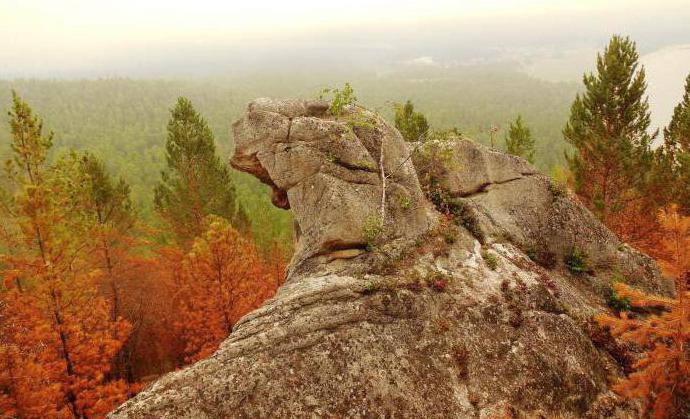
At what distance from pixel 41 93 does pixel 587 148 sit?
192 metres

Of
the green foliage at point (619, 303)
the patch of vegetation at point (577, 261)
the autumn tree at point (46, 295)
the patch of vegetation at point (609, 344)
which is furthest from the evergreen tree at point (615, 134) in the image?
the autumn tree at point (46, 295)

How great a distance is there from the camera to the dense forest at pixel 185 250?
1207 cm

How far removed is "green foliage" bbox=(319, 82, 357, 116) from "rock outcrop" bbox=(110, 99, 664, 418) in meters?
0.27

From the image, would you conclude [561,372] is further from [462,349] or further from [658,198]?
[658,198]

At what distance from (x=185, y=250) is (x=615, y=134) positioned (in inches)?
1030

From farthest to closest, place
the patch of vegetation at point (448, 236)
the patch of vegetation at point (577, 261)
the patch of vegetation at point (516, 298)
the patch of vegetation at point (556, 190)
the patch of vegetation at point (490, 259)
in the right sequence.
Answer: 1. the patch of vegetation at point (556, 190)
2. the patch of vegetation at point (577, 261)
3. the patch of vegetation at point (448, 236)
4. the patch of vegetation at point (490, 259)
5. the patch of vegetation at point (516, 298)

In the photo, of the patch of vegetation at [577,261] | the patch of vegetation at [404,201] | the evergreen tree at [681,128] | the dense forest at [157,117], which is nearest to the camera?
the patch of vegetation at [404,201]

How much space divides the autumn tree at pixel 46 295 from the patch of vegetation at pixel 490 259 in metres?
13.7

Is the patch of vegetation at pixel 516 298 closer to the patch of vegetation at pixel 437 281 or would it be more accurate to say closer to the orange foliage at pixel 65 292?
the patch of vegetation at pixel 437 281

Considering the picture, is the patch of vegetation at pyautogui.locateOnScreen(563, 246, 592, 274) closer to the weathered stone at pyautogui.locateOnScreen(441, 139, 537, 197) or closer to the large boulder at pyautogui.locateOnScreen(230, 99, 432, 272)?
the weathered stone at pyautogui.locateOnScreen(441, 139, 537, 197)

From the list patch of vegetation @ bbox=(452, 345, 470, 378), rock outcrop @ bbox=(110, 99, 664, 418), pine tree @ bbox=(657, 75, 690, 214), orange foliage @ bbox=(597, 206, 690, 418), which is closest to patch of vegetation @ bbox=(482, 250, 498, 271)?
rock outcrop @ bbox=(110, 99, 664, 418)

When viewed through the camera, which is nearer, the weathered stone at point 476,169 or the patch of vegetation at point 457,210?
the patch of vegetation at point 457,210

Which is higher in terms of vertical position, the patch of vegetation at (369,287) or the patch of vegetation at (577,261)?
the patch of vegetation at (369,287)

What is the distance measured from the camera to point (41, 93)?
165500mm
